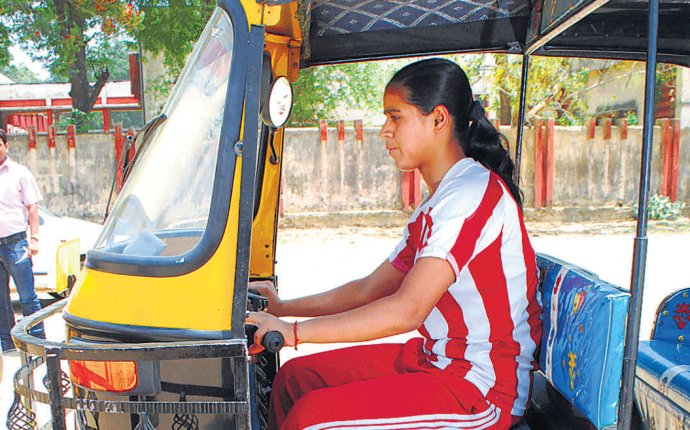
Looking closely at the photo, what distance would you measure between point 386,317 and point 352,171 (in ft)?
37.3

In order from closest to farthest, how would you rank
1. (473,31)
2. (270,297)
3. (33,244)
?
(270,297), (473,31), (33,244)

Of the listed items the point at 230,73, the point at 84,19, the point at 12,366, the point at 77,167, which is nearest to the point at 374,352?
the point at 230,73

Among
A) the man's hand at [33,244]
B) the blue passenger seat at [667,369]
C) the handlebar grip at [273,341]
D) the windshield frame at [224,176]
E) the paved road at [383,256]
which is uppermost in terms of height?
the windshield frame at [224,176]

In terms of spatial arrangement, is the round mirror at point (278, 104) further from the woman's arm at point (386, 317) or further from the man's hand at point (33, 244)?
the man's hand at point (33, 244)

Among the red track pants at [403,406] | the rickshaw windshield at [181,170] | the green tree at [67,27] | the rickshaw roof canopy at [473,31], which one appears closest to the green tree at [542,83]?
the green tree at [67,27]

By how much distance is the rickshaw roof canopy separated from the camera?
7.82ft

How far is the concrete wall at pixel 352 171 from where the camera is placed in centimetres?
1249

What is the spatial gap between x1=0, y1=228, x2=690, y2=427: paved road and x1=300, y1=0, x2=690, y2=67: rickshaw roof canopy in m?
3.55

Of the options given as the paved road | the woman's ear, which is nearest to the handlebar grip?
the woman's ear

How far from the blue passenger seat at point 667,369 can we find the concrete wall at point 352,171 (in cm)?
1059

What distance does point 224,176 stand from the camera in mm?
1604

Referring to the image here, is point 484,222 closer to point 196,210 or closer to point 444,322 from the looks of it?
point 444,322

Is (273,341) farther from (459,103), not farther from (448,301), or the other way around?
(459,103)

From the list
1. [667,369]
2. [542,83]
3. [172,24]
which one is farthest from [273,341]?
[542,83]
